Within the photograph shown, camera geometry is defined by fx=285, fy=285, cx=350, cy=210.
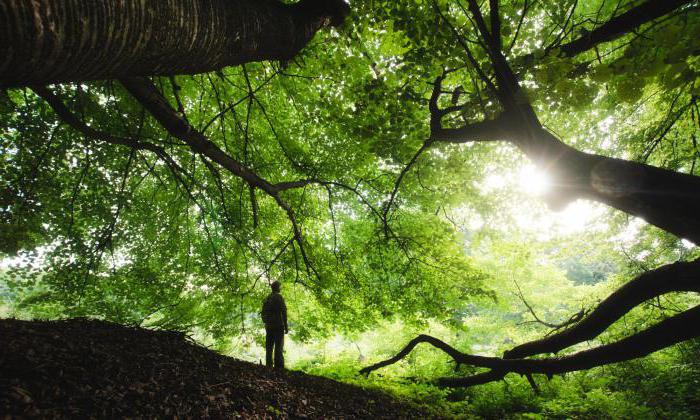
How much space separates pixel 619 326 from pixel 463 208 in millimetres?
5150

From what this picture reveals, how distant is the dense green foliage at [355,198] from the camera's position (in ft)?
14.5

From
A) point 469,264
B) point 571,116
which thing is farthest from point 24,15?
point 571,116

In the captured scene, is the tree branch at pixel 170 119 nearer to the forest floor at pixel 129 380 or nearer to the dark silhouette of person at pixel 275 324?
the forest floor at pixel 129 380

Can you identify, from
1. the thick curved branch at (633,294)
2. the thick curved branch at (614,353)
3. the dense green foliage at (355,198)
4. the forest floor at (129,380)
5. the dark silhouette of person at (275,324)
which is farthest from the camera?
the dark silhouette of person at (275,324)

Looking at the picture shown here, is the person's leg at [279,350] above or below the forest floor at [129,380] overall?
above

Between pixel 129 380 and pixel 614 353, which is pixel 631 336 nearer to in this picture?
pixel 614 353

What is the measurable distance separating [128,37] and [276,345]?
243 inches

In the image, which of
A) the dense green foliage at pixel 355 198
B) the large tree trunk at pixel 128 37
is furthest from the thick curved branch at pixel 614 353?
the large tree trunk at pixel 128 37

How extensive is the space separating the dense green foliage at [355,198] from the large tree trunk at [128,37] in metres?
1.79

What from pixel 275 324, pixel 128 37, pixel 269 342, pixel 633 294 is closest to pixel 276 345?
pixel 269 342

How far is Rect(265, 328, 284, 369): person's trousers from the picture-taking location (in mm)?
6059

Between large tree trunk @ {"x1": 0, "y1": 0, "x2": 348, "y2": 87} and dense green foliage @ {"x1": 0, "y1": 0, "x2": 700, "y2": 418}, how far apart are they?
1791mm

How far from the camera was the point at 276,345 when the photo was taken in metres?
6.20

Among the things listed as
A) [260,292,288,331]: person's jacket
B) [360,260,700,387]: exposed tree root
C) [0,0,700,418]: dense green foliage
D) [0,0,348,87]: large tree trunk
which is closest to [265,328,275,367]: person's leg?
[260,292,288,331]: person's jacket
